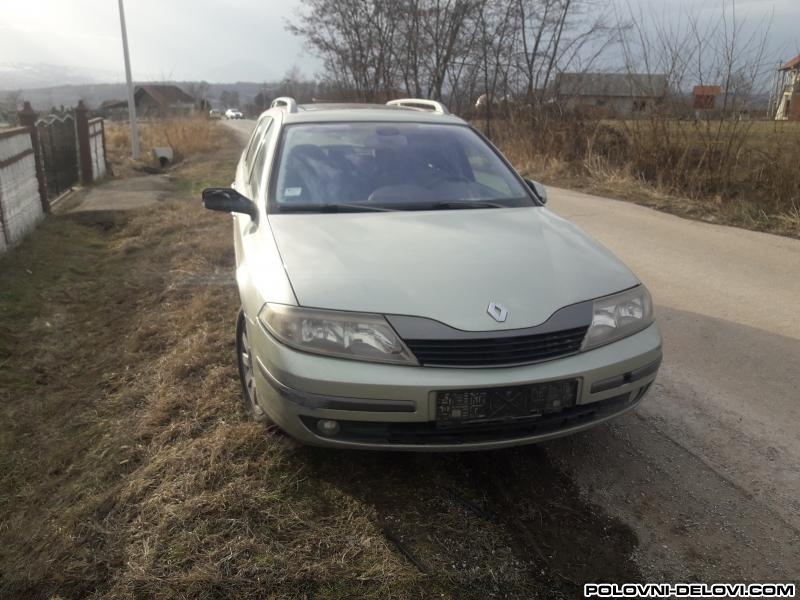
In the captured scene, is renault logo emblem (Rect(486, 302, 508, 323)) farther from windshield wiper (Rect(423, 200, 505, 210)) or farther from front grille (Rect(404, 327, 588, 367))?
windshield wiper (Rect(423, 200, 505, 210))

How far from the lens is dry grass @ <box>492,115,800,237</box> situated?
8.25 meters

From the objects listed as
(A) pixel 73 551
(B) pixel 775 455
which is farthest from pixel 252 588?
(B) pixel 775 455

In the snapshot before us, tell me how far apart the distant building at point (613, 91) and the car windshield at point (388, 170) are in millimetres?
7649

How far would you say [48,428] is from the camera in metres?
3.52

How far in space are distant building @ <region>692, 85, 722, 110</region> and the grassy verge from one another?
858 centimetres

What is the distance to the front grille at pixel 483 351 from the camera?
7.91 ft

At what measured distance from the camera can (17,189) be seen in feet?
24.2

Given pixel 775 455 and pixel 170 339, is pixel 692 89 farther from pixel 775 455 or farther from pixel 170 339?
pixel 170 339

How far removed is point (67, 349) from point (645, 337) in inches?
160

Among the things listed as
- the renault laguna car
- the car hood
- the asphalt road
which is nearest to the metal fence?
the renault laguna car

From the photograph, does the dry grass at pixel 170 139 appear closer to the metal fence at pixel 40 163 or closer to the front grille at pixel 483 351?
the metal fence at pixel 40 163

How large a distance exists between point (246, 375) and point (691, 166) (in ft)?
29.6

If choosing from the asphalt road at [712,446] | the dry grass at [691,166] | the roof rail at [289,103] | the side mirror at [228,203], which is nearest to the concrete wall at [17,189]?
the roof rail at [289,103]

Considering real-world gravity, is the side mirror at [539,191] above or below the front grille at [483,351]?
above
